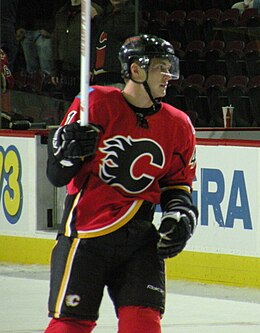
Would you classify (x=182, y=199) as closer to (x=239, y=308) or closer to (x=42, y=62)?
(x=239, y=308)

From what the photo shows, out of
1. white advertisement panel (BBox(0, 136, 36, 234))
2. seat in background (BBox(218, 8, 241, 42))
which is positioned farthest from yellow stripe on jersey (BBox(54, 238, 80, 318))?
seat in background (BBox(218, 8, 241, 42))

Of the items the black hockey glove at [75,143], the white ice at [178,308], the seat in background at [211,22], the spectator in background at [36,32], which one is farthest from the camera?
the seat in background at [211,22]

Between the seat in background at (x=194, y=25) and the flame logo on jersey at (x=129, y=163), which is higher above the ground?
the seat in background at (x=194, y=25)

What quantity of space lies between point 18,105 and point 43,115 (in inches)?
9.2

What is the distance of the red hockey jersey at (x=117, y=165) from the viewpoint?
356cm

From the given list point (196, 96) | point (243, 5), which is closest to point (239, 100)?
point (196, 96)

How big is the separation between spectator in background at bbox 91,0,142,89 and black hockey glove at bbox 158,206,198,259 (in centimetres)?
524

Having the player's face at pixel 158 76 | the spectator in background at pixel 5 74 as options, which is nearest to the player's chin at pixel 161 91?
the player's face at pixel 158 76

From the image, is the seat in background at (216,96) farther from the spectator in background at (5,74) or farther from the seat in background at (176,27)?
the spectator in background at (5,74)

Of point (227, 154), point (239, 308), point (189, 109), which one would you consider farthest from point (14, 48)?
point (239, 308)

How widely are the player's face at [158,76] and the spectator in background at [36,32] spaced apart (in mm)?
6214

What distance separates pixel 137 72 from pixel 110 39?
543cm

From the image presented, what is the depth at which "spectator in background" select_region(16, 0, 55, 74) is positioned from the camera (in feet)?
32.6

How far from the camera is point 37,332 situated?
554 cm
